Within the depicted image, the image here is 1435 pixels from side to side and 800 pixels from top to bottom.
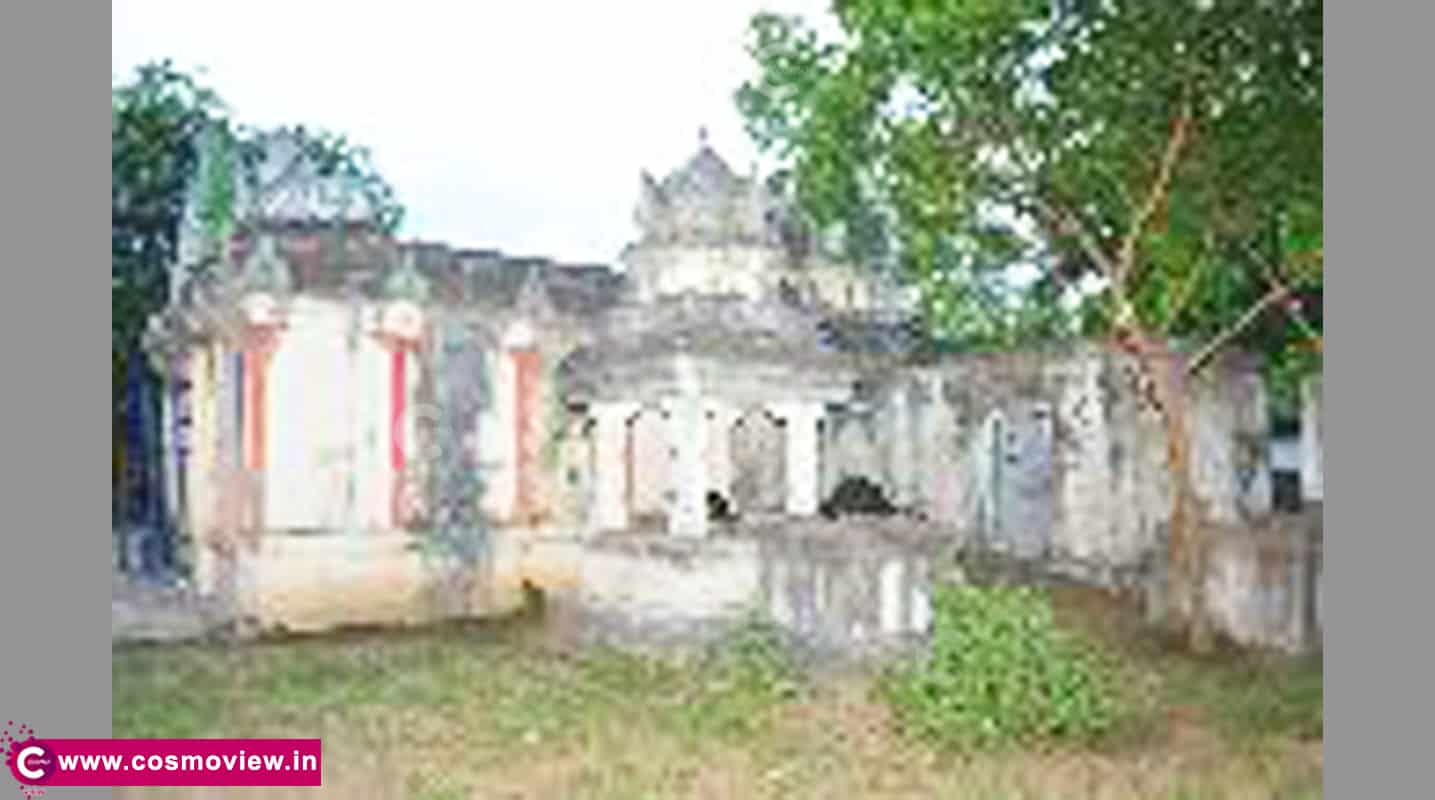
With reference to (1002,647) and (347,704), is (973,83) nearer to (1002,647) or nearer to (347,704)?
(1002,647)

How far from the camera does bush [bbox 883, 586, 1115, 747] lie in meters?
12.8

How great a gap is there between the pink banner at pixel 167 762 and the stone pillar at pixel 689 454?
6.01 m

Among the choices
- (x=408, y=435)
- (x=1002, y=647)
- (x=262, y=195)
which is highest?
(x=262, y=195)

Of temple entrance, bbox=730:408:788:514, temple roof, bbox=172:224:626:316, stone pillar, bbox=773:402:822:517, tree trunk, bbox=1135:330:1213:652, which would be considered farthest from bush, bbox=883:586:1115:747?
temple entrance, bbox=730:408:788:514

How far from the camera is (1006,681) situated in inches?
506

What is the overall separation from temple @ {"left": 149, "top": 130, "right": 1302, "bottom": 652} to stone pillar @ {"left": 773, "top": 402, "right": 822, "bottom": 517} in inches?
1.0

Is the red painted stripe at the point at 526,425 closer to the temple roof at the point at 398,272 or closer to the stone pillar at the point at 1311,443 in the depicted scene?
the temple roof at the point at 398,272

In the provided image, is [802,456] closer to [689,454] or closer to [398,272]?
[689,454]

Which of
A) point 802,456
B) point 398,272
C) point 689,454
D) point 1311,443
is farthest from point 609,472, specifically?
point 1311,443

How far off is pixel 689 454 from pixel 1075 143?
18.2 feet

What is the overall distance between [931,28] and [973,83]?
3.84 ft

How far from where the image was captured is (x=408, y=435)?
2084cm

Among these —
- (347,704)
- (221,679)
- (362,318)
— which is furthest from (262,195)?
(347,704)

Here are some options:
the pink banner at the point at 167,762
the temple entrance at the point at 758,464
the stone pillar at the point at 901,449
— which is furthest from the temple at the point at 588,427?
the pink banner at the point at 167,762
